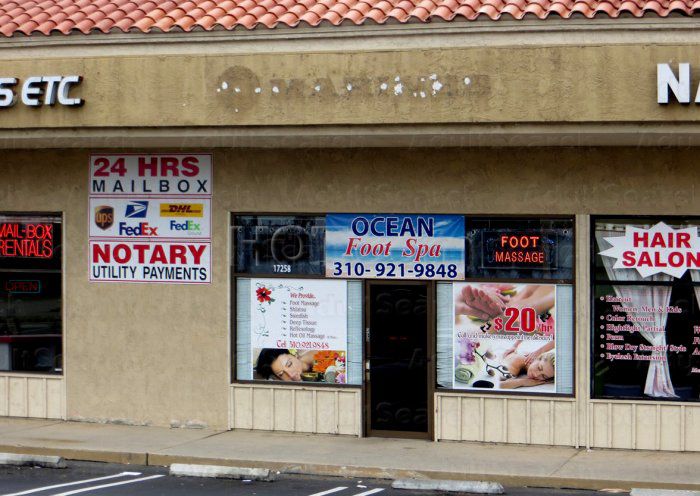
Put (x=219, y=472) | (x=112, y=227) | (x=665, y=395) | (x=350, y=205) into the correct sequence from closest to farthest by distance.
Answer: (x=219, y=472)
(x=665, y=395)
(x=350, y=205)
(x=112, y=227)

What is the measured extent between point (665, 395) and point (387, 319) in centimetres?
358

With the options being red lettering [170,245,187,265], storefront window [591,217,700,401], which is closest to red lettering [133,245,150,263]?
red lettering [170,245,187,265]

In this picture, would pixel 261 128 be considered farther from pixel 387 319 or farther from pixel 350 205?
pixel 387 319

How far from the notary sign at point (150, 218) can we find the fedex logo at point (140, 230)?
1 cm

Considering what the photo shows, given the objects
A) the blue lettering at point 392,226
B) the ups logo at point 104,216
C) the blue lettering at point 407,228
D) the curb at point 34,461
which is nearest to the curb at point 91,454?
the curb at point 34,461

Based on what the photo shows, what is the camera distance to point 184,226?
16.8 meters

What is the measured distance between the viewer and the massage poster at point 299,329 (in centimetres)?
1630

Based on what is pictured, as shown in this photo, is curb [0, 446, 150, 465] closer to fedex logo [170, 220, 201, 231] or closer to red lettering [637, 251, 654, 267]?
fedex logo [170, 220, 201, 231]

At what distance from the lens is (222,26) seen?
15.3 metres

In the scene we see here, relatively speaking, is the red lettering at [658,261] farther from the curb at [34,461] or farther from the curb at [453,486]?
the curb at [34,461]

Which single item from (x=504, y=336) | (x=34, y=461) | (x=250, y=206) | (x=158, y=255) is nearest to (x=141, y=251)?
(x=158, y=255)

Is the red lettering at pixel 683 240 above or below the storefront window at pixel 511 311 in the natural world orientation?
above

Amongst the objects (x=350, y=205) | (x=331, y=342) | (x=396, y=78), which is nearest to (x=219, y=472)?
(x=331, y=342)

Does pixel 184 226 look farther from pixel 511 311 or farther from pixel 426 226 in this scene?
pixel 511 311
